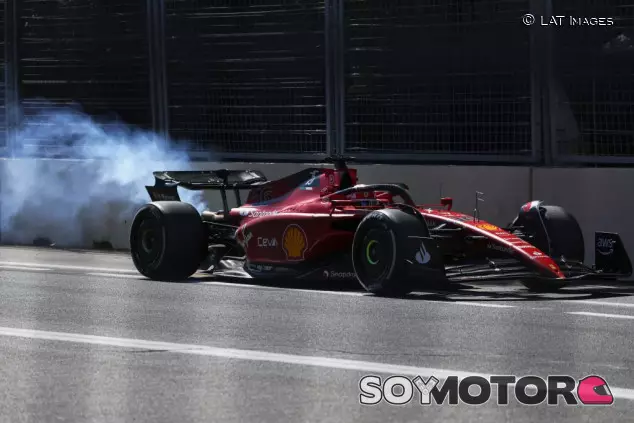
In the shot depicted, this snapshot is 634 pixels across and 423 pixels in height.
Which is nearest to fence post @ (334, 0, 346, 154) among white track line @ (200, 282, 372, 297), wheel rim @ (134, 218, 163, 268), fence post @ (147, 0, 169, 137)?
fence post @ (147, 0, 169, 137)

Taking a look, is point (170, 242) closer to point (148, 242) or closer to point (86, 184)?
point (148, 242)

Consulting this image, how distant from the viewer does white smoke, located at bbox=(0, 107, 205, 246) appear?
61.4ft

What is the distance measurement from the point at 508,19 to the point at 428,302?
5.22 m

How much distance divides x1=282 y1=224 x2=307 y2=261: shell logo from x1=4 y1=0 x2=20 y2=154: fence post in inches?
312

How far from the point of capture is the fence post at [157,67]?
1922 cm

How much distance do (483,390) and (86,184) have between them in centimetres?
1198

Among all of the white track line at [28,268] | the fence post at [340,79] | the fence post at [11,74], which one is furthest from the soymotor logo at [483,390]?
the fence post at [11,74]

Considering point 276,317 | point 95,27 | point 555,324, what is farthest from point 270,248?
point 95,27

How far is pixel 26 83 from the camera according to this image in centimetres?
2056

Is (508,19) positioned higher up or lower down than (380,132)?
higher up

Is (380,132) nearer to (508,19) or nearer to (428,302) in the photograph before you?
(508,19)

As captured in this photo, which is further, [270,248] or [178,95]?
[178,95]

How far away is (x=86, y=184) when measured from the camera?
62.2 feet

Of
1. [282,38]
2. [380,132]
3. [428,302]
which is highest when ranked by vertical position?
[282,38]
